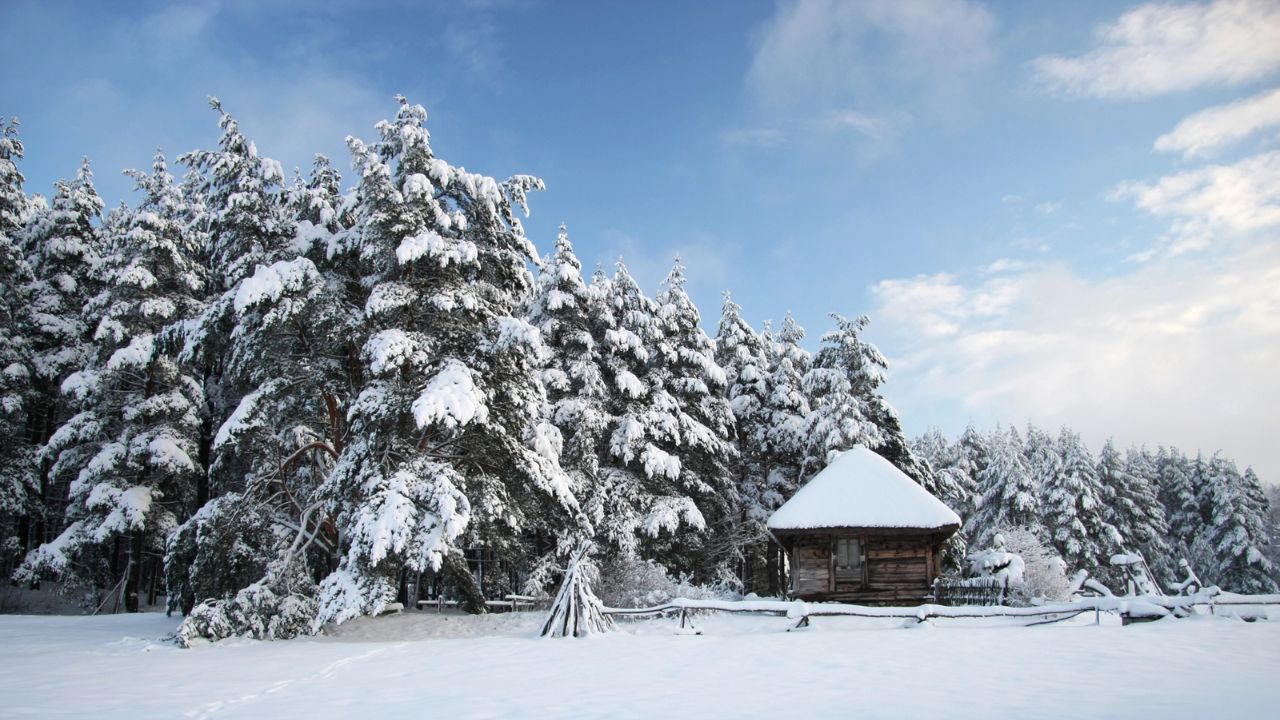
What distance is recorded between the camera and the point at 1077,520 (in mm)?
43375

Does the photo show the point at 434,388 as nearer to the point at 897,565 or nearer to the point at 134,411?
the point at 134,411

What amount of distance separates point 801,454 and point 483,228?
19.3m

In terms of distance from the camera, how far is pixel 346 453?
60.5ft

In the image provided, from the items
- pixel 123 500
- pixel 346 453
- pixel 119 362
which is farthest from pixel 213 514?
pixel 119 362

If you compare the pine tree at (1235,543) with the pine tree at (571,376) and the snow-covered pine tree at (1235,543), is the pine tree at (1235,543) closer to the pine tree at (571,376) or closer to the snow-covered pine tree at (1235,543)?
the snow-covered pine tree at (1235,543)

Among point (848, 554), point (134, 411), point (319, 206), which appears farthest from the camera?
point (848, 554)

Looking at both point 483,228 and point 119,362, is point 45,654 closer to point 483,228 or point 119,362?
point 119,362

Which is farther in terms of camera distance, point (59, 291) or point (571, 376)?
point (59, 291)

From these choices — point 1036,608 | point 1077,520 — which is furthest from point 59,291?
point 1077,520

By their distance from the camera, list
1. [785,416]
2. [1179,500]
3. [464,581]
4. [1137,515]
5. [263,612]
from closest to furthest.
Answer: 1. [263,612]
2. [464,581]
3. [785,416]
4. [1137,515]
5. [1179,500]

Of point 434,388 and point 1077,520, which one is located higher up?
point 434,388

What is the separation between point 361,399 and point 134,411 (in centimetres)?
1120

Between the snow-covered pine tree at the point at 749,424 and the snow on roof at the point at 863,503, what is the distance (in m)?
8.03

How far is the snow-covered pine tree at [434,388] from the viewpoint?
16547 mm
